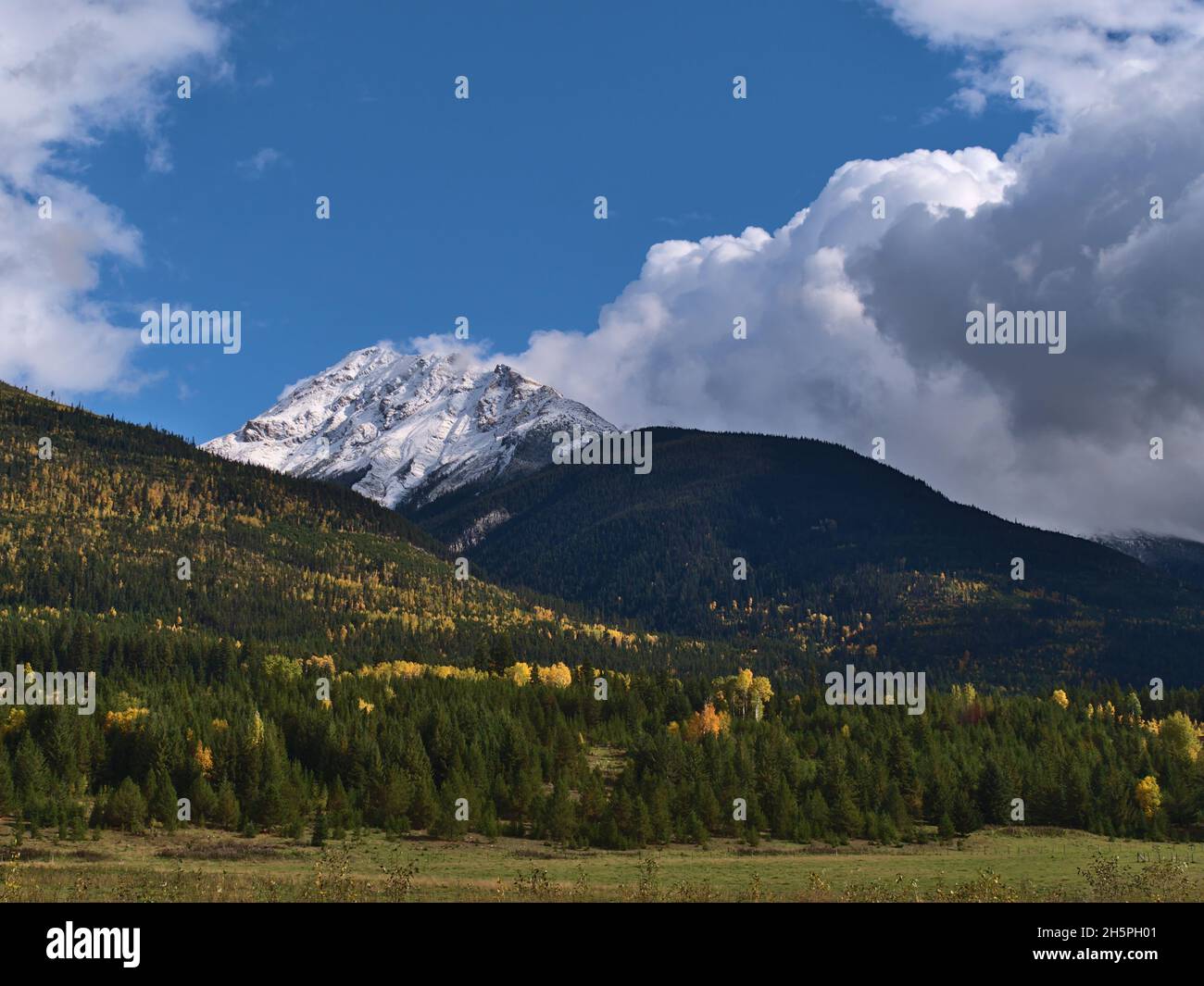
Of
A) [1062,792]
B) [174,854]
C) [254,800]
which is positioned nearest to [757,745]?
[1062,792]

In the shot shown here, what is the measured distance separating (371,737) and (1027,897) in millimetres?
94633

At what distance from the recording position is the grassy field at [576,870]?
87.4 metres

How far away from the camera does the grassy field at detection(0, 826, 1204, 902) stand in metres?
87.4

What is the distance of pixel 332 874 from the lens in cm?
10088

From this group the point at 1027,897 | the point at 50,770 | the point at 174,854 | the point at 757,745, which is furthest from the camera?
the point at 757,745

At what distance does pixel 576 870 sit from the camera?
11319 centimetres

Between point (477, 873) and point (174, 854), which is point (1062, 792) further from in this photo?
point (174, 854)

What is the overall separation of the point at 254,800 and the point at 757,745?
72556 mm

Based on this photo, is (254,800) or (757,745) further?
(757,745)

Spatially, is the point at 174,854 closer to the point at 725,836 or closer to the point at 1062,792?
the point at 725,836
